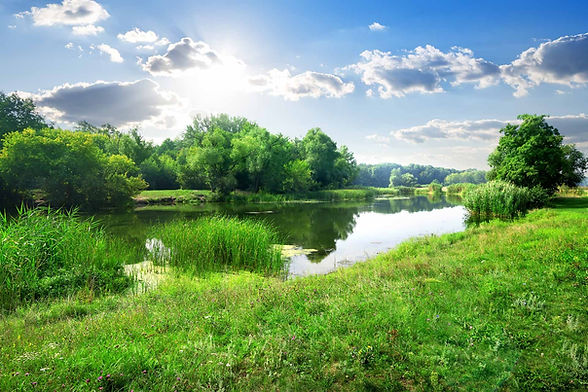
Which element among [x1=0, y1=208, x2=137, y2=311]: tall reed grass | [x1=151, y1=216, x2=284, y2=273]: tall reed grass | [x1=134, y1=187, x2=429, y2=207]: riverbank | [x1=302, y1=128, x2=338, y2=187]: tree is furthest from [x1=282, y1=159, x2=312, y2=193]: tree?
[x1=0, y1=208, x2=137, y2=311]: tall reed grass

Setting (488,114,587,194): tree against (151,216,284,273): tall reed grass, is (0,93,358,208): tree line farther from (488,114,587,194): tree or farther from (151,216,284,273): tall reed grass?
(488,114,587,194): tree

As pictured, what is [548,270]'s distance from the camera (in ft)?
22.2

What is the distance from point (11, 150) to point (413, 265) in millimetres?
38409

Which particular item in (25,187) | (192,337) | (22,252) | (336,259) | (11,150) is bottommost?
(336,259)

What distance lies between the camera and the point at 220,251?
11.5m

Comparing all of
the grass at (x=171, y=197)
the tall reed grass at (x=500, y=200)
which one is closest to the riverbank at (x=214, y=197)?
the grass at (x=171, y=197)

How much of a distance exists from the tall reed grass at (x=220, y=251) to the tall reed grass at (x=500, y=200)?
60.2 feet

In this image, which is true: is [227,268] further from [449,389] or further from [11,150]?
[11,150]

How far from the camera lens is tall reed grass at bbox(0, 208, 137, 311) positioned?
7.21 meters

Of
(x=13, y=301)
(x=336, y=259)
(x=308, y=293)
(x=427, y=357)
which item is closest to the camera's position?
(x=427, y=357)

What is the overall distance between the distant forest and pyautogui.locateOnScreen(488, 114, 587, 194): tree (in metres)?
113

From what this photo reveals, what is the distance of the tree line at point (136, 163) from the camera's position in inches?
1258

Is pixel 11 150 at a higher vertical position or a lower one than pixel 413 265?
higher

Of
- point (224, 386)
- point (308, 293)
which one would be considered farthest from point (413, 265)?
point (224, 386)
